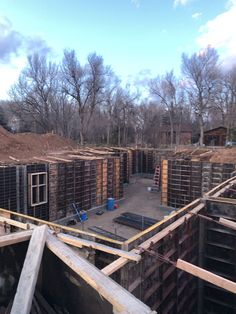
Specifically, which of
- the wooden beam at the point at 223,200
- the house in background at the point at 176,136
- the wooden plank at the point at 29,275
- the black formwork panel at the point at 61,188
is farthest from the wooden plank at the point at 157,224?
the house in background at the point at 176,136

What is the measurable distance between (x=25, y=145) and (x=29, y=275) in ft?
65.2

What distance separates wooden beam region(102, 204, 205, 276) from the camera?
3841 mm

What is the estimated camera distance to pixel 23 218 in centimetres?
679

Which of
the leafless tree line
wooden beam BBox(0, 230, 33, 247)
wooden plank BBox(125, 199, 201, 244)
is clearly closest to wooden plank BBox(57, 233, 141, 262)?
wooden plank BBox(125, 199, 201, 244)

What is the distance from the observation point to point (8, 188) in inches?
483

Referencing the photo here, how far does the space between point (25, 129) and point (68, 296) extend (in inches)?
1713

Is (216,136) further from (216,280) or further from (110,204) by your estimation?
(216,280)

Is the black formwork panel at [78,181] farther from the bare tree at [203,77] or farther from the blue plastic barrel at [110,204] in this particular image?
the bare tree at [203,77]

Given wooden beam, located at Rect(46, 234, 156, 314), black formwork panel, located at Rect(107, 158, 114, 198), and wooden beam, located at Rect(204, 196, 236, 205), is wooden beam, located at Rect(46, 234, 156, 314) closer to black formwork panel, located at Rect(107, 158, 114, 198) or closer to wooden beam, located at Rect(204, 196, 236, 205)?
wooden beam, located at Rect(204, 196, 236, 205)

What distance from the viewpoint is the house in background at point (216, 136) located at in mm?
42656

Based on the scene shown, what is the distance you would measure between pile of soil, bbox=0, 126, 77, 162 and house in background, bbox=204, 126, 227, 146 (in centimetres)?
2666

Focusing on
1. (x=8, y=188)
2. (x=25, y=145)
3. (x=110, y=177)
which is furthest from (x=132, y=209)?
(x=25, y=145)

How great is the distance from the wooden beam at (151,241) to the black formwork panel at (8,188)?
28.2 ft

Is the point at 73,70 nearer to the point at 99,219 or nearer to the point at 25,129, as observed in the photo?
the point at 25,129
